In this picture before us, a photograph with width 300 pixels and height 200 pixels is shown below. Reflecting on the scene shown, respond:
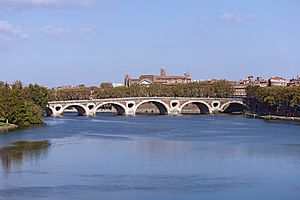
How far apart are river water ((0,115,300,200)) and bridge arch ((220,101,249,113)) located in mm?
31365

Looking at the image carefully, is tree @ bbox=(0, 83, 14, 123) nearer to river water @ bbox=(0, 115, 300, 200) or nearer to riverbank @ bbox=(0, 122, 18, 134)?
riverbank @ bbox=(0, 122, 18, 134)

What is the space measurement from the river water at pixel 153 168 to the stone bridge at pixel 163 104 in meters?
25.0

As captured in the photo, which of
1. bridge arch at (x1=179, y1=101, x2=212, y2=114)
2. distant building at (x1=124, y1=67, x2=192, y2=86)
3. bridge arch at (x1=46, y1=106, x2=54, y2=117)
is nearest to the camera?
bridge arch at (x1=46, y1=106, x2=54, y2=117)

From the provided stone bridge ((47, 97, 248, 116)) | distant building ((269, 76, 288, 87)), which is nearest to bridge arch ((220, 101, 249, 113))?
stone bridge ((47, 97, 248, 116))

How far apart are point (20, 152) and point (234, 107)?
45568mm

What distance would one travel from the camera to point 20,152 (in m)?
25.3

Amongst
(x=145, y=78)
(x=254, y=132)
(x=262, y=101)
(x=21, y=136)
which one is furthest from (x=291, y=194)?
(x=145, y=78)

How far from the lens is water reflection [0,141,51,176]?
73.0ft

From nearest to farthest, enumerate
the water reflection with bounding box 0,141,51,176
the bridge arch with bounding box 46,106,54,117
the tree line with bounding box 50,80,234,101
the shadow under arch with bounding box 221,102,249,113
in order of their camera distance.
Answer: the water reflection with bounding box 0,141,51,176, the bridge arch with bounding box 46,106,54,117, the shadow under arch with bounding box 221,102,249,113, the tree line with bounding box 50,80,234,101

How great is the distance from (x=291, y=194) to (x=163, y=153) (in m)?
9.38

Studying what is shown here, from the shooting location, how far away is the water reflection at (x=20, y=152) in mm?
22250

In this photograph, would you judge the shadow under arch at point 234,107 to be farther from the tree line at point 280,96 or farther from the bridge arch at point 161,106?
the bridge arch at point 161,106

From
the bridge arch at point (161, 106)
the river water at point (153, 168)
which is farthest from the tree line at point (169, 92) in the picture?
the river water at point (153, 168)

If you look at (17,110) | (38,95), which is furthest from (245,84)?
(17,110)
